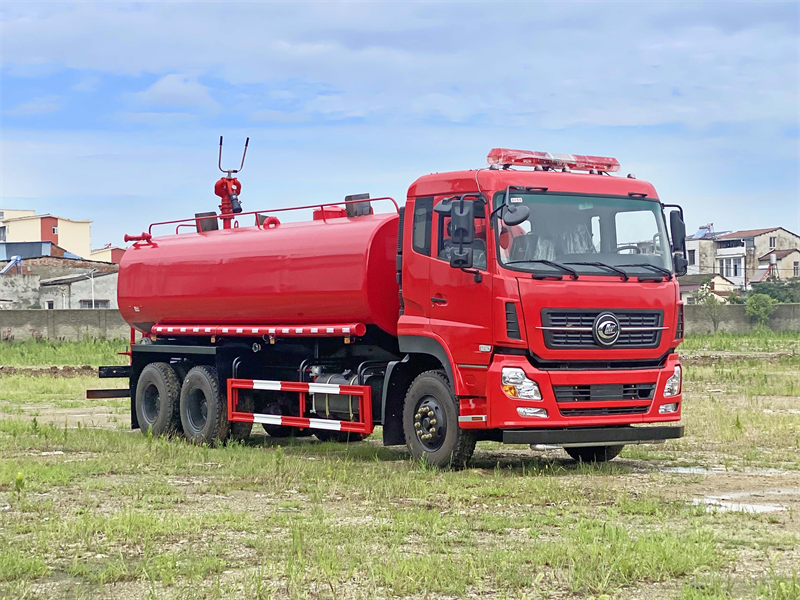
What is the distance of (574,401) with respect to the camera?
11680mm

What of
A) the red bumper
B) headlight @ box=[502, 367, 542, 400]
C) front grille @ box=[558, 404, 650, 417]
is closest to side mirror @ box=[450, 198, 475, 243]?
the red bumper

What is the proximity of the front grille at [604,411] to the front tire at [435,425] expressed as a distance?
3.40 ft

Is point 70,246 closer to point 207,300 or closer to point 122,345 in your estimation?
point 122,345

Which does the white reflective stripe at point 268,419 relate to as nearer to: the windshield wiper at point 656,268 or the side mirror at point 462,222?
the side mirror at point 462,222

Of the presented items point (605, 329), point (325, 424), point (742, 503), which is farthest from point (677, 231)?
point (325, 424)

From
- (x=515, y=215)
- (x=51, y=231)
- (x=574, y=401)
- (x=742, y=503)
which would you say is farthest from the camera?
(x=51, y=231)

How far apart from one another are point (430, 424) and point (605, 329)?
7.07 feet

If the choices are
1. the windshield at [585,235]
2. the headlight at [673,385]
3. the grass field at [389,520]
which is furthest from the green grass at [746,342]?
the windshield at [585,235]

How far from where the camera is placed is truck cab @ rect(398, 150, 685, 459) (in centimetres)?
1145

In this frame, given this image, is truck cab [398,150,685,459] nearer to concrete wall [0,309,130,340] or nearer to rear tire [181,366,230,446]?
rear tire [181,366,230,446]

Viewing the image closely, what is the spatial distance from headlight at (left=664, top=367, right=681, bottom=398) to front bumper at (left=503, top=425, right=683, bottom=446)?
38 cm

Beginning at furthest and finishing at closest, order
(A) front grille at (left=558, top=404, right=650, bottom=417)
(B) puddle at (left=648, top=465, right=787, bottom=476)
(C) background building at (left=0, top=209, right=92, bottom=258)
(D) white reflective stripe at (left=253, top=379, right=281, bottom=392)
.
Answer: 1. (C) background building at (left=0, top=209, right=92, bottom=258)
2. (D) white reflective stripe at (left=253, top=379, right=281, bottom=392)
3. (B) puddle at (left=648, top=465, right=787, bottom=476)
4. (A) front grille at (left=558, top=404, right=650, bottom=417)

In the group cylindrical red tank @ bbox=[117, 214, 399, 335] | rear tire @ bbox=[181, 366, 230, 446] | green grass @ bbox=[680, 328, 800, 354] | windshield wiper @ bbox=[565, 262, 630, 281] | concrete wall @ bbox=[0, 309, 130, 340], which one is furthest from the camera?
concrete wall @ bbox=[0, 309, 130, 340]

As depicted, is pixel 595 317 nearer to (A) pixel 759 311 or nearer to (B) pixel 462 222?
(B) pixel 462 222
